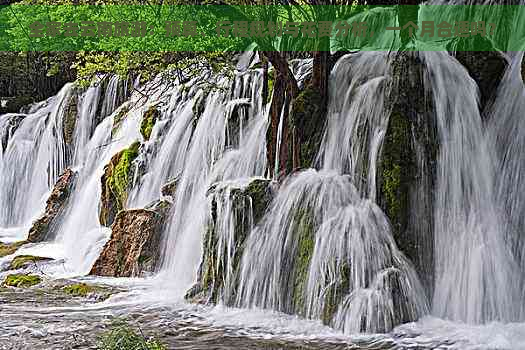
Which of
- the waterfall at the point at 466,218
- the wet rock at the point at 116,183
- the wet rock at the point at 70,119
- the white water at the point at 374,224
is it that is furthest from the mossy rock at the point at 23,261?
the waterfall at the point at 466,218

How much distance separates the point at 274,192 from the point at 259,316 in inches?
72.1

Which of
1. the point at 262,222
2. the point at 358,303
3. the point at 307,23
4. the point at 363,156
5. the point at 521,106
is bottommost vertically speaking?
the point at 358,303

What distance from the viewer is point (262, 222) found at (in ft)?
30.2

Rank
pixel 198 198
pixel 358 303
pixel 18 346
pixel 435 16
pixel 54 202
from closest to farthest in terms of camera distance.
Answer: pixel 18 346 < pixel 358 303 < pixel 435 16 < pixel 198 198 < pixel 54 202

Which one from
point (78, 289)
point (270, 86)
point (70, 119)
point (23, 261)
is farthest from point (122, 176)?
point (70, 119)

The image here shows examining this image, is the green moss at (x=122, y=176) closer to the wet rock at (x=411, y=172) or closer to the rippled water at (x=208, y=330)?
the rippled water at (x=208, y=330)

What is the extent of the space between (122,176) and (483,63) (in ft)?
25.3

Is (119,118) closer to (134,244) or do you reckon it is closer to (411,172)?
(134,244)

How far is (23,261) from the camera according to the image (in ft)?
41.2

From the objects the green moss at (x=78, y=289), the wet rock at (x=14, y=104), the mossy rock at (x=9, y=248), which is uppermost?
the wet rock at (x=14, y=104)

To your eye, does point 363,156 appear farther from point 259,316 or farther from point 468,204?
point 259,316

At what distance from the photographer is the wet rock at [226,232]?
9.09m

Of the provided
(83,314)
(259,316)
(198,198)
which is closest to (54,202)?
(198,198)

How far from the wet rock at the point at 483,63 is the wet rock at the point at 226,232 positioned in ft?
10.3
